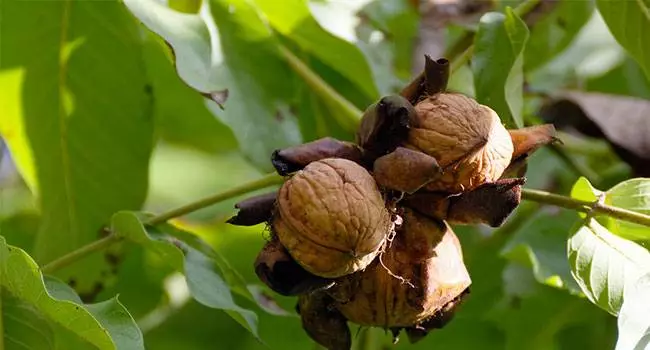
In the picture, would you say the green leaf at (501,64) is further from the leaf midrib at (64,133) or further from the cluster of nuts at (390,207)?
the leaf midrib at (64,133)

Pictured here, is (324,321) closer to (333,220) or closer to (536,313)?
(333,220)

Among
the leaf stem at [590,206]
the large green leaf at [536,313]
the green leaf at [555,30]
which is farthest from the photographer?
the green leaf at [555,30]

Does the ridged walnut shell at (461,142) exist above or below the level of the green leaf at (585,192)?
above

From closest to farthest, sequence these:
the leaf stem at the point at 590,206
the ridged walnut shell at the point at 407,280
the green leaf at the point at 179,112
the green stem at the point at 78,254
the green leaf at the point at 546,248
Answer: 1. the ridged walnut shell at the point at 407,280
2. the leaf stem at the point at 590,206
3. the green stem at the point at 78,254
4. the green leaf at the point at 546,248
5. the green leaf at the point at 179,112

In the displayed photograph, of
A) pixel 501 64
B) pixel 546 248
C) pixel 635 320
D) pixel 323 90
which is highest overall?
pixel 501 64

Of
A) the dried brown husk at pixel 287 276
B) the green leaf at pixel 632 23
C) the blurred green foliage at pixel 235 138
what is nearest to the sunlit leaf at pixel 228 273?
the blurred green foliage at pixel 235 138

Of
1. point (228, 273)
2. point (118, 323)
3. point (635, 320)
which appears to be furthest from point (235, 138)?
point (635, 320)

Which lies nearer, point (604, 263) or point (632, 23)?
point (604, 263)
